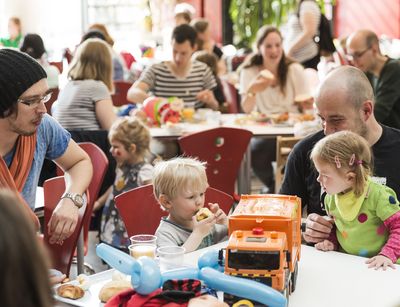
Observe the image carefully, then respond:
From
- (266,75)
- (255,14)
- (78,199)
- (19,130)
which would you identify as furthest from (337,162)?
(255,14)

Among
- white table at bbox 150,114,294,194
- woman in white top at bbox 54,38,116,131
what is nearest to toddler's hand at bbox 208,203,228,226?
A: woman in white top at bbox 54,38,116,131

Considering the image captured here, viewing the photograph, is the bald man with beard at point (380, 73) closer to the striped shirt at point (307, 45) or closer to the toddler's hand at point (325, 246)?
the toddler's hand at point (325, 246)

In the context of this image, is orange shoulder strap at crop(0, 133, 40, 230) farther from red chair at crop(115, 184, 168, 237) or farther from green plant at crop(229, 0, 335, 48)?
green plant at crop(229, 0, 335, 48)

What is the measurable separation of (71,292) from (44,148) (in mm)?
893

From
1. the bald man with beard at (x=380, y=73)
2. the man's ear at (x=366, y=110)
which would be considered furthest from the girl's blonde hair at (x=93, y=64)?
the man's ear at (x=366, y=110)

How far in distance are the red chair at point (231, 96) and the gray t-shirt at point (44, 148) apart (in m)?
3.60

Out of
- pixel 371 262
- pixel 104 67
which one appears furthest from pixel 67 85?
pixel 371 262

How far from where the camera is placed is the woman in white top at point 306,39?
25.6ft

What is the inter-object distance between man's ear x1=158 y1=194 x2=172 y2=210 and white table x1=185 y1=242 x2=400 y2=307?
0.36m

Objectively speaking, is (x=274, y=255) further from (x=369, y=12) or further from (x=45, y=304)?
(x=369, y=12)

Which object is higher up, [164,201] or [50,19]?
[50,19]

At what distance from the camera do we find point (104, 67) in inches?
187

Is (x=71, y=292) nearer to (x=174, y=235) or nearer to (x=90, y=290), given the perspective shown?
(x=90, y=290)

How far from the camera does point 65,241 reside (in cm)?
293
